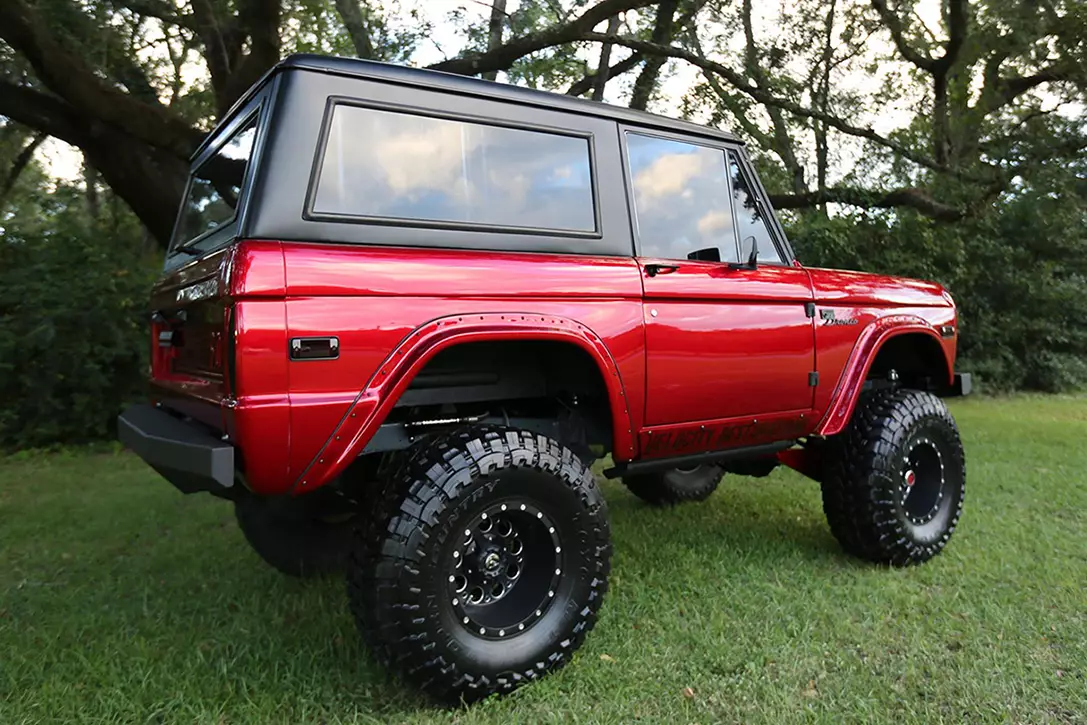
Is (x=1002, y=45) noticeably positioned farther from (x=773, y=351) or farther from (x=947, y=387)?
(x=773, y=351)

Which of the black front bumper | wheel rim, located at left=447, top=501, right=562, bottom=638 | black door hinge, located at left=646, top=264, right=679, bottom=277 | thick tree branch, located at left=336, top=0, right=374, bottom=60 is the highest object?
thick tree branch, located at left=336, top=0, right=374, bottom=60

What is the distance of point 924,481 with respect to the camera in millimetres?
4023

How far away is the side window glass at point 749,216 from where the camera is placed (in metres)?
3.53

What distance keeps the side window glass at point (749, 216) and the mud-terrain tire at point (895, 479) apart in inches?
39.7


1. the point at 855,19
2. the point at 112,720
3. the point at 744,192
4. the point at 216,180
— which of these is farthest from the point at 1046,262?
the point at 112,720

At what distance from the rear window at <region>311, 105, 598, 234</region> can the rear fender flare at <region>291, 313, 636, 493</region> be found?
40 cm

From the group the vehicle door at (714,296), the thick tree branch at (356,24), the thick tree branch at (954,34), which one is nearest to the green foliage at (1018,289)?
the thick tree branch at (954,34)

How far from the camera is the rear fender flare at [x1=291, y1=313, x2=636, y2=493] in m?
2.27

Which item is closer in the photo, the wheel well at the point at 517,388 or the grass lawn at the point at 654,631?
the grass lawn at the point at 654,631

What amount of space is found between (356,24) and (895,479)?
8.77 m

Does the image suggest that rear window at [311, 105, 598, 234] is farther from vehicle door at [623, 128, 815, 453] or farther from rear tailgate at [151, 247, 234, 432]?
rear tailgate at [151, 247, 234, 432]

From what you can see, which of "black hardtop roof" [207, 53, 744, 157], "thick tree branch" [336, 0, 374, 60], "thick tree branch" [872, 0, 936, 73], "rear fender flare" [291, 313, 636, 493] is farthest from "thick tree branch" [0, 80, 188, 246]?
"thick tree branch" [872, 0, 936, 73]

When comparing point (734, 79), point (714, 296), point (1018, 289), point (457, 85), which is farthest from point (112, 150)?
point (1018, 289)

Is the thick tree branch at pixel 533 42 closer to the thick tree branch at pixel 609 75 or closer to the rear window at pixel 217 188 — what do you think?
the thick tree branch at pixel 609 75
